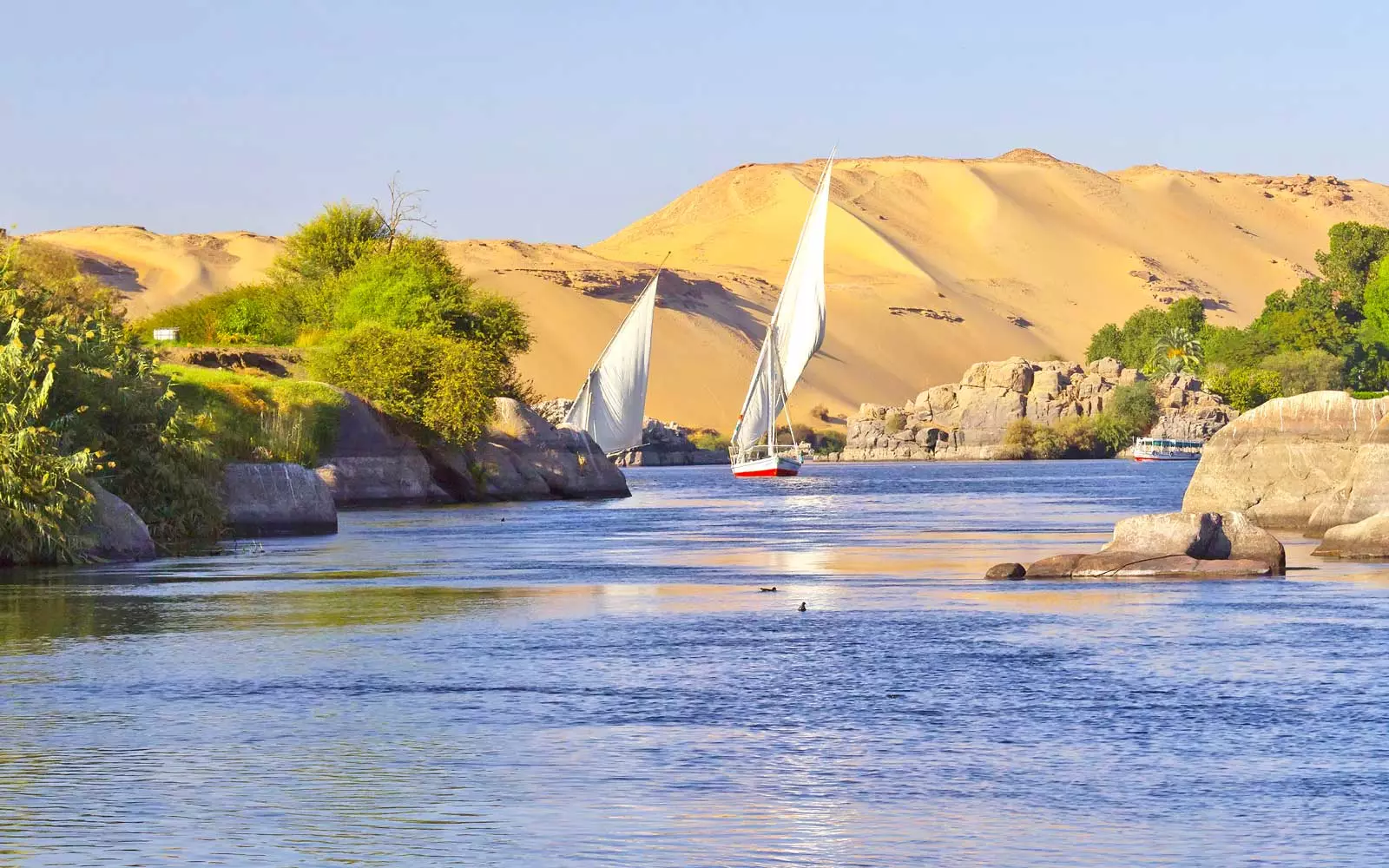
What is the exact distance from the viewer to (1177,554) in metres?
26.6

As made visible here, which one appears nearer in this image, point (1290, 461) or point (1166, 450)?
point (1290, 461)

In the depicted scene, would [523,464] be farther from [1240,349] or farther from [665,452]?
[1240,349]

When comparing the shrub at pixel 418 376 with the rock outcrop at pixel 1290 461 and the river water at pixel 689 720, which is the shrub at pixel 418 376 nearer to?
the rock outcrop at pixel 1290 461

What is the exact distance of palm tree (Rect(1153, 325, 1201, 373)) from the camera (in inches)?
6486

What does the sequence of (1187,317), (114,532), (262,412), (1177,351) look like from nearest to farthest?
(114,532)
(262,412)
(1177,351)
(1187,317)

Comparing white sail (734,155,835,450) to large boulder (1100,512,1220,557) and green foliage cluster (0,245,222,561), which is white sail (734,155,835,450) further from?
large boulder (1100,512,1220,557)

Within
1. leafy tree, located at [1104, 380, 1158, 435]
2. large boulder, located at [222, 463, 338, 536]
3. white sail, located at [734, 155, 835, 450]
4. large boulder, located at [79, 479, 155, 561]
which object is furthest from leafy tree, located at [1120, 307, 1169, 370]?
large boulder, located at [79, 479, 155, 561]

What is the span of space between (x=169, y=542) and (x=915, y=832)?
87.0 ft

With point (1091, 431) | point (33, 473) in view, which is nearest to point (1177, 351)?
point (1091, 431)

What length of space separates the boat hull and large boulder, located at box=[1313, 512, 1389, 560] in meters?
67.0

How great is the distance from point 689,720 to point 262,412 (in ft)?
112

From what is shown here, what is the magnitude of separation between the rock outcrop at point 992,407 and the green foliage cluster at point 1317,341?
3.76 metres

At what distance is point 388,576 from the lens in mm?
28219

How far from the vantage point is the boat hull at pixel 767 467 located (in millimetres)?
97625
